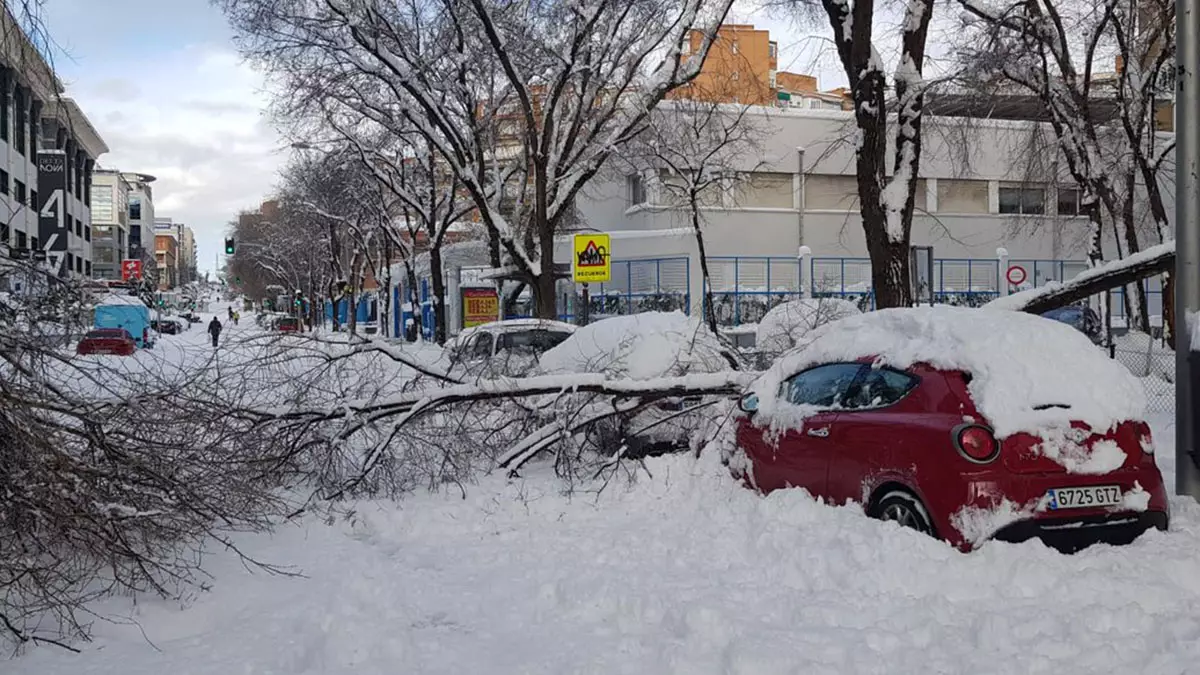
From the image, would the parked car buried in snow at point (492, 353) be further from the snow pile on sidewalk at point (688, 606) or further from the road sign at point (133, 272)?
the snow pile on sidewalk at point (688, 606)

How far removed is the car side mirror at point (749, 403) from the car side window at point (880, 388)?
3.77 feet

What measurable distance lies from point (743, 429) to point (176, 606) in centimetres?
435

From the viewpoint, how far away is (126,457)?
5.56 metres

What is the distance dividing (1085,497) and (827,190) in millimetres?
32215

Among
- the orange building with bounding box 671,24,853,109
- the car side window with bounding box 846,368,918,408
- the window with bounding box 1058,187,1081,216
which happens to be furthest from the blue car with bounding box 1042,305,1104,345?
the car side window with bounding box 846,368,918,408

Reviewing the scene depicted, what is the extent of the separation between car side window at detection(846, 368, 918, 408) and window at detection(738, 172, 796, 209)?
29099 millimetres

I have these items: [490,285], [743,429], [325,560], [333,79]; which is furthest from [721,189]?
[325,560]

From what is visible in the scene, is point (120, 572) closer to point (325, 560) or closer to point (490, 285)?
point (325, 560)

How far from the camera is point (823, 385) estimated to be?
7.32 metres

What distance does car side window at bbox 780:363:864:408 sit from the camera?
704cm

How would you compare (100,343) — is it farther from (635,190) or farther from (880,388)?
(635,190)

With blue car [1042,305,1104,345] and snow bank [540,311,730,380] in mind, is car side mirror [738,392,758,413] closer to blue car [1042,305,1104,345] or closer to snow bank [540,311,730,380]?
snow bank [540,311,730,380]

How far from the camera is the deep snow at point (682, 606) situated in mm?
4598

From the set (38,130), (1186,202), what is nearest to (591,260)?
(1186,202)
